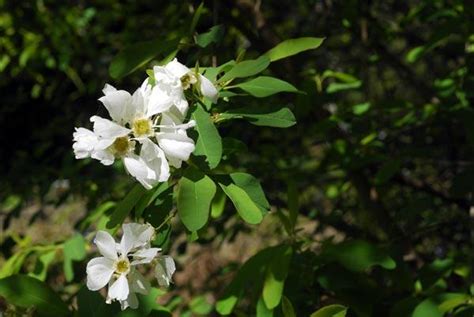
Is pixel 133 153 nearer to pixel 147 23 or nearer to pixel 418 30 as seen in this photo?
pixel 147 23

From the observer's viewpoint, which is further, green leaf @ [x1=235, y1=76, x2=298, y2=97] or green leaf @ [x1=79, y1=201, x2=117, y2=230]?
green leaf @ [x1=79, y1=201, x2=117, y2=230]

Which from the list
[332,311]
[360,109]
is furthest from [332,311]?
[360,109]

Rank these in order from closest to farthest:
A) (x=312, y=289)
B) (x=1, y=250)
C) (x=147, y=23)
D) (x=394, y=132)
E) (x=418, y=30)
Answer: (x=312, y=289), (x=1, y=250), (x=394, y=132), (x=147, y=23), (x=418, y=30)

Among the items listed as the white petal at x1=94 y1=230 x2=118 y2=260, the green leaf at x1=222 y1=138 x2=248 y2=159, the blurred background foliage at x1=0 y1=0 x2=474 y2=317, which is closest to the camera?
the white petal at x1=94 y1=230 x2=118 y2=260

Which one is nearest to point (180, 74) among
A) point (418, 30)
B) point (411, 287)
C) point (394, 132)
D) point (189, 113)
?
point (189, 113)

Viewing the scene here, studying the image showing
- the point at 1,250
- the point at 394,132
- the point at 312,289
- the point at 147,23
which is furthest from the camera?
the point at 147,23

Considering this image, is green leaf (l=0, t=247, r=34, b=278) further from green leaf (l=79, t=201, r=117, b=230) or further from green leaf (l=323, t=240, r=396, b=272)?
green leaf (l=323, t=240, r=396, b=272)

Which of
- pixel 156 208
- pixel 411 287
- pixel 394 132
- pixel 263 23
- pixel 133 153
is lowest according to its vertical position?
pixel 394 132

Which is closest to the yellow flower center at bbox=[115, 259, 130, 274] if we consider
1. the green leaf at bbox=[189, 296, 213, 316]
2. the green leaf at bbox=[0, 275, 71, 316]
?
the green leaf at bbox=[0, 275, 71, 316]

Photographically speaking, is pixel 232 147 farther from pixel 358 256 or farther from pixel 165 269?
pixel 358 256
